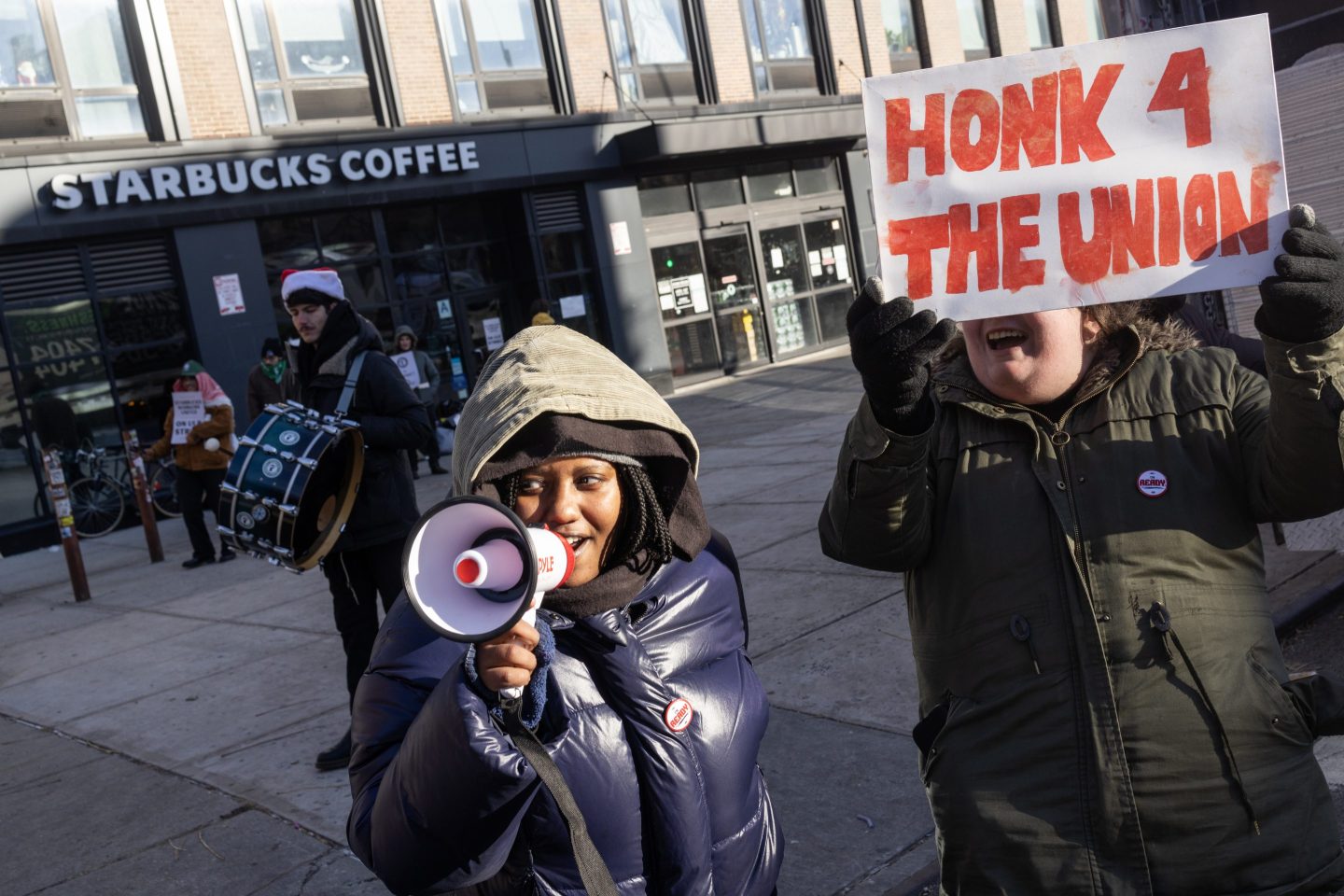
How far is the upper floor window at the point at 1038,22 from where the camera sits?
24.0 m

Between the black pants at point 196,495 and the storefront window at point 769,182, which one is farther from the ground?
the storefront window at point 769,182

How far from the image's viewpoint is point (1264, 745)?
1862 mm

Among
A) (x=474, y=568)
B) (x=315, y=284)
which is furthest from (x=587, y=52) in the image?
(x=474, y=568)

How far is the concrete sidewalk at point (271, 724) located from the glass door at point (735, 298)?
33.7ft

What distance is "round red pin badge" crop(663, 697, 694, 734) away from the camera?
1.87 m

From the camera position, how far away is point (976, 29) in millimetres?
23094

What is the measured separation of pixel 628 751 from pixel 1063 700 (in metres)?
0.71

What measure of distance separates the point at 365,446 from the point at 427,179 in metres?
11.9

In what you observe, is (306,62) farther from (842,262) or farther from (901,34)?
(901,34)

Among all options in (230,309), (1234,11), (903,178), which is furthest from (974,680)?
(230,309)

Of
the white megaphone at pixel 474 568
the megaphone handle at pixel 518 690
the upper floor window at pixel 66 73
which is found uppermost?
the upper floor window at pixel 66 73

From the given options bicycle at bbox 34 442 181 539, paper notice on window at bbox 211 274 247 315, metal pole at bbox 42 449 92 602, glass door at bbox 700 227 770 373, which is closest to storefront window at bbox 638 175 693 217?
glass door at bbox 700 227 770 373

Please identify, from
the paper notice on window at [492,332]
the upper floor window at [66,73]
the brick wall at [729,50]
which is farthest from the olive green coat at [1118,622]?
the brick wall at [729,50]

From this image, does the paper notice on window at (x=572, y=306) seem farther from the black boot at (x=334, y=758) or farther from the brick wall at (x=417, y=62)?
the black boot at (x=334, y=758)
